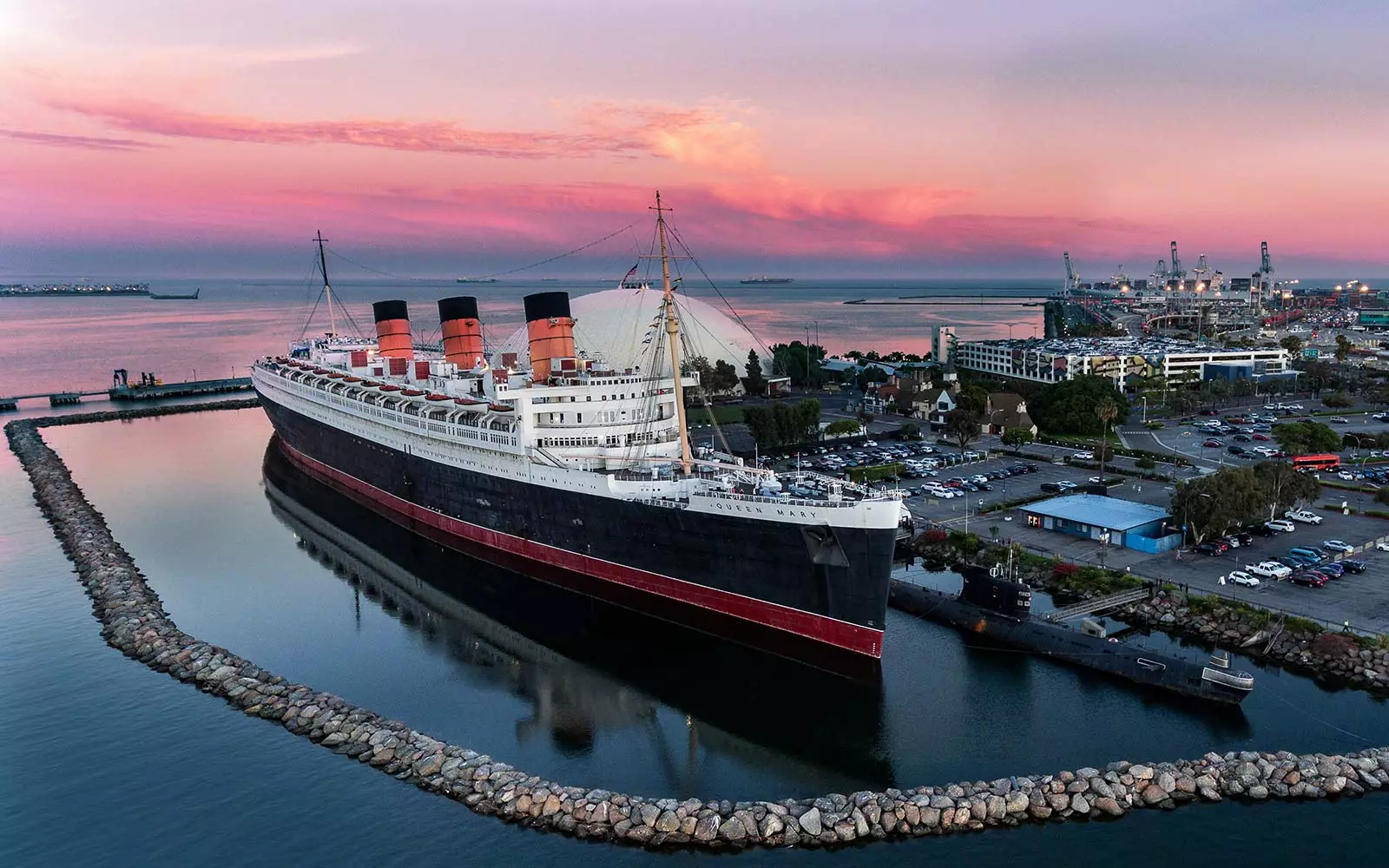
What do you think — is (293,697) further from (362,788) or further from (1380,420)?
(1380,420)

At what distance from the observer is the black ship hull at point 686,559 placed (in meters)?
19.8

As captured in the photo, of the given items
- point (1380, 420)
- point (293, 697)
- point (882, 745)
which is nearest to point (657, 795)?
point (882, 745)

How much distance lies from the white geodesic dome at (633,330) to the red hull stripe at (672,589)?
31.8 meters

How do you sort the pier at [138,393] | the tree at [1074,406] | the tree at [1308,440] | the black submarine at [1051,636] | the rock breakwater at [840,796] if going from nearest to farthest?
the rock breakwater at [840,796] → the black submarine at [1051,636] → the tree at [1308,440] → the tree at [1074,406] → the pier at [138,393]

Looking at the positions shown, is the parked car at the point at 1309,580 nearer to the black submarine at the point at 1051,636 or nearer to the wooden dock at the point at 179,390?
the black submarine at the point at 1051,636

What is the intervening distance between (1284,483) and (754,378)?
1495 inches

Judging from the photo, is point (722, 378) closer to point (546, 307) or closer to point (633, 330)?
point (633, 330)

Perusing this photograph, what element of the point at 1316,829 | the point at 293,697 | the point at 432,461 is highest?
the point at 432,461

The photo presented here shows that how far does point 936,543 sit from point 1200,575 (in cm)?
751

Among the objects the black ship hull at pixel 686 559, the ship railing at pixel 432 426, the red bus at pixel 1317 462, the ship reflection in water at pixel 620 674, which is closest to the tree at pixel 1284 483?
the red bus at pixel 1317 462

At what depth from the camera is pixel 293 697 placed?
18781 millimetres

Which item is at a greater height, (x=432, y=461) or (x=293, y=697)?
(x=432, y=461)

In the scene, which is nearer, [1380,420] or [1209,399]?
[1380,420]

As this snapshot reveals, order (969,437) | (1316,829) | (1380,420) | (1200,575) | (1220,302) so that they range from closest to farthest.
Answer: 1. (1316,829)
2. (1200,575)
3. (969,437)
4. (1380,420)
5. (1220,302)
